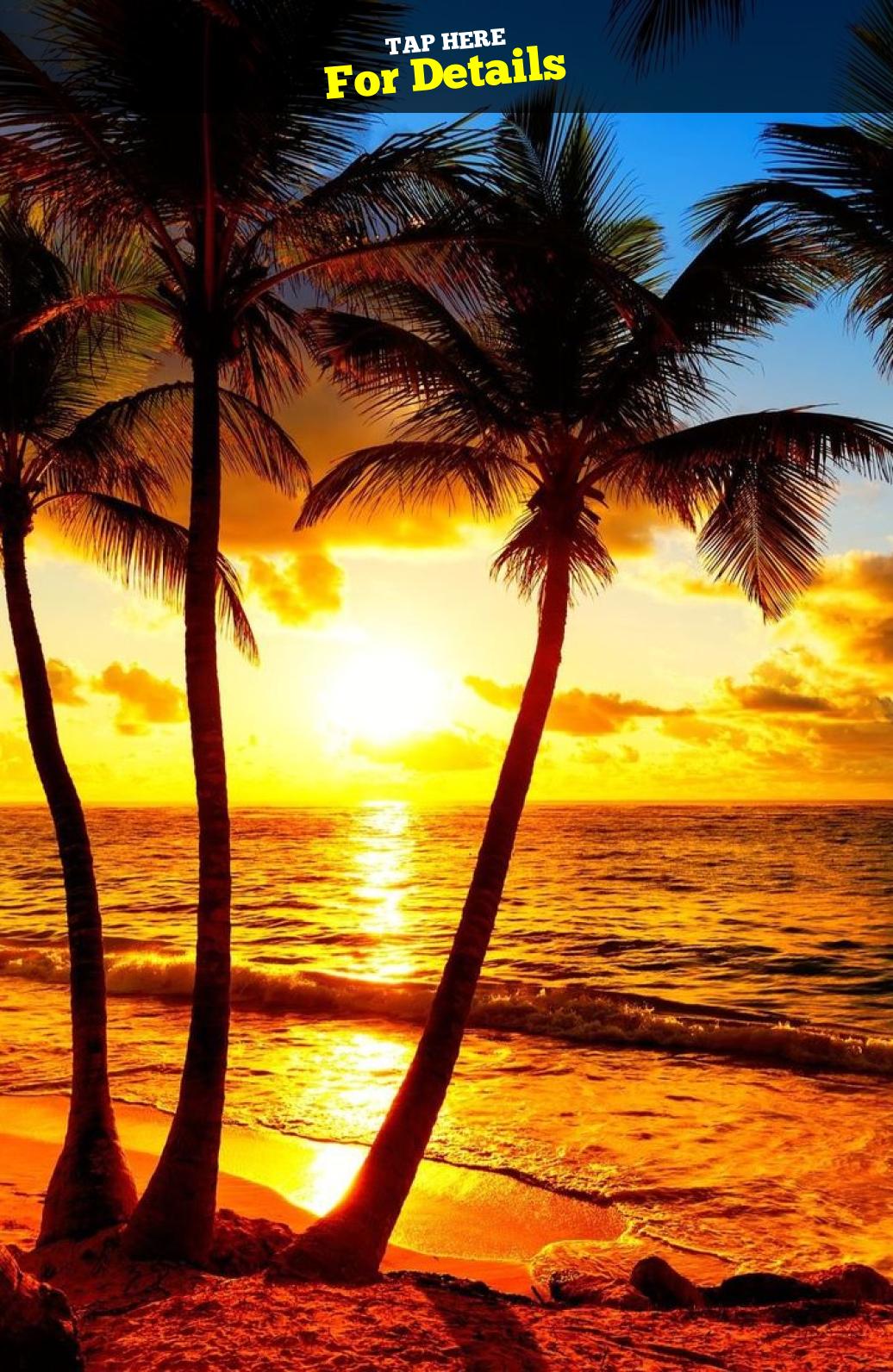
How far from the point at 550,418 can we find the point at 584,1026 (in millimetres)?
12743

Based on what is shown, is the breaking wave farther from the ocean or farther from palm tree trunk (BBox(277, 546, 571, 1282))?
palm tree trunk (BBox(277, 546, 571, 1282))

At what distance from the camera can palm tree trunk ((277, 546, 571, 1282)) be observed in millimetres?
6664

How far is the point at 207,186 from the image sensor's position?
6.49 m

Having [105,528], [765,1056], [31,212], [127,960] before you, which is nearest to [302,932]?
[127,960]

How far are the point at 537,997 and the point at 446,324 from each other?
1535cm

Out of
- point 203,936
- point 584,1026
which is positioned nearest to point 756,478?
point 203,936

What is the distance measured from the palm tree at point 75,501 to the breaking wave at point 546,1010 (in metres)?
11.3

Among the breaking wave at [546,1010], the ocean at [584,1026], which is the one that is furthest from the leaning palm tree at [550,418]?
the breaking wave at [546,1010]

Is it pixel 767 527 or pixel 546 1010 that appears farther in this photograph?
pixel 546 1010

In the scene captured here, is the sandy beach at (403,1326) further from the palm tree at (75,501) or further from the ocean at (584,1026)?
the ocean at (584,1026)

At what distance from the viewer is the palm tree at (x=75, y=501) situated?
7230mm

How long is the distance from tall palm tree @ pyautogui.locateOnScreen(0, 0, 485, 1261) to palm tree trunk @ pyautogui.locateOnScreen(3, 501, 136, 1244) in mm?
810

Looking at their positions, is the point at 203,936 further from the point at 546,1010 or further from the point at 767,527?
the point at 546,1010

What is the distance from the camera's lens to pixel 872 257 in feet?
24.9
